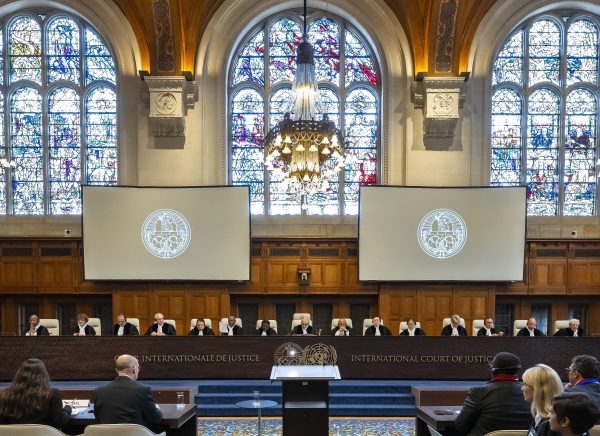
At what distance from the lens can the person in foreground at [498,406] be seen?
13.5ft

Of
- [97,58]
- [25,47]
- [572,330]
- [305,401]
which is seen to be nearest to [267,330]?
[305,401]

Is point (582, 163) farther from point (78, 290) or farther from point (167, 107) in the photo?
point (78, 290)

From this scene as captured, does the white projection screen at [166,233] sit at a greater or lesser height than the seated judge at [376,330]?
greater

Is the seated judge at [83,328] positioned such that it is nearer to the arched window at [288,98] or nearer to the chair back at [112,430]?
the arched window at [288,98]

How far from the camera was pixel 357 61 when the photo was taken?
44.2 ft

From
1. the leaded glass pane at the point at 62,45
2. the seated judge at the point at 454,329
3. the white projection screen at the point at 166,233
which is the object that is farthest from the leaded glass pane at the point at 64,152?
the seated judge at the point at 454,329

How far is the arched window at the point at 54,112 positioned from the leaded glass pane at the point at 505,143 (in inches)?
310

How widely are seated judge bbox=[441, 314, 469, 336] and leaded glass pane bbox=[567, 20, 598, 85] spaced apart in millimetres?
5813

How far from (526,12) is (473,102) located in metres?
2.10

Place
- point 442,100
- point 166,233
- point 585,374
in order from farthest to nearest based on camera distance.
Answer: point 442,100
point 166,233
point 585,374

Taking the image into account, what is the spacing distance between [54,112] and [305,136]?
7.51 meters

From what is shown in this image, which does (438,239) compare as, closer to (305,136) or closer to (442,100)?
(442,100)

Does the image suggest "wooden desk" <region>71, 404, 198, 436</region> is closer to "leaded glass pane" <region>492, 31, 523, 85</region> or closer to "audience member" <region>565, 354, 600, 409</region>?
"audience member" <region>565, 354, 600, 409</region>

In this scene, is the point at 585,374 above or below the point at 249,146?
below
